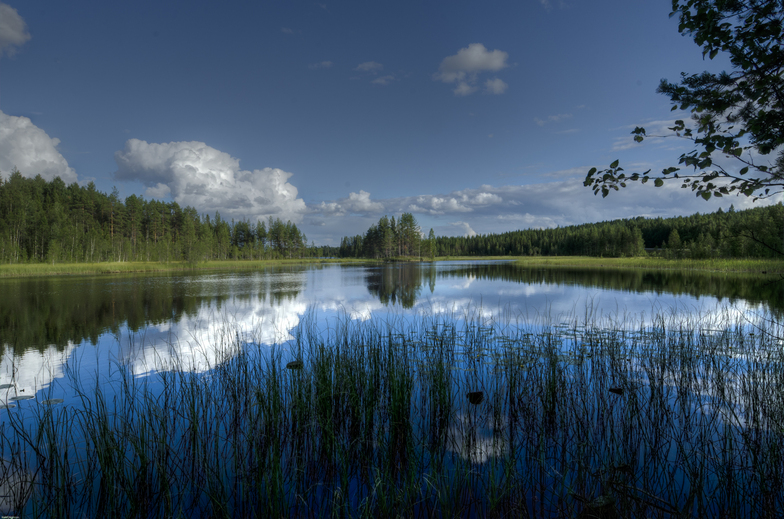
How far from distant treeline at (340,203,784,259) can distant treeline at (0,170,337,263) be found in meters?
37.6

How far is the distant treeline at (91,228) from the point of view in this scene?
4881 cm

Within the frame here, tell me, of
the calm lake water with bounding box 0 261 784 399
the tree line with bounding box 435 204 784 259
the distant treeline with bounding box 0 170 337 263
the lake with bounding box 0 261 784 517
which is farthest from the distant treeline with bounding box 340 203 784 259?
the lake with bounding box 0 261 784 517

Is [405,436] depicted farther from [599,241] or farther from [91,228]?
[599,241]

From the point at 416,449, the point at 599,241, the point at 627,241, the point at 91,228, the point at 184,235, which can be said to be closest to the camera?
the point at 416,449

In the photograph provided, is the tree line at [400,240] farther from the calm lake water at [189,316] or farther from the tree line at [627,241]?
the calm lake water at [189,316]

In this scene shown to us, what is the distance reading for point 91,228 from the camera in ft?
191

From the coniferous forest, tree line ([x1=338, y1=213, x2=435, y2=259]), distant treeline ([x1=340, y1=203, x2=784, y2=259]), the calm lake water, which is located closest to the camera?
the calm lake water

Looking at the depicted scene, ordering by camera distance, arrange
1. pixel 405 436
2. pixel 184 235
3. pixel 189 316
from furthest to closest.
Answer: pixel 184 235 → pixel 189 316 → pixel 405 436

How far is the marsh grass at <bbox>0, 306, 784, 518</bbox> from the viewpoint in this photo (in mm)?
2719

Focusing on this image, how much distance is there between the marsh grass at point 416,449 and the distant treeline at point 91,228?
58.6 metres

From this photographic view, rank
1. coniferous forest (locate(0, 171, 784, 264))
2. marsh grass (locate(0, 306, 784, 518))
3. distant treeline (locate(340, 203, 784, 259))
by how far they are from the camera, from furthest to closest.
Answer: distant treeline (locate(340, 203, 784, 259)) < coniferous forest (locate(0, 171, 784, 264)) < marsh grass (locate(0, 306, 784, 518))

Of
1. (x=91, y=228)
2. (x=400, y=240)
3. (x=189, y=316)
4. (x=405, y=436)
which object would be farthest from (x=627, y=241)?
(x=91, y=228)

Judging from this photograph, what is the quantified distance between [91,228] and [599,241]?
118 metres

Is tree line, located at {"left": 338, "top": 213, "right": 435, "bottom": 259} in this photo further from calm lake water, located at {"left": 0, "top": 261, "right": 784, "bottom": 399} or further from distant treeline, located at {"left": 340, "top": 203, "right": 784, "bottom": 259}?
calm lake water, located at {"left": 0, "top": 261, "right": 784, "bottom": 399}
